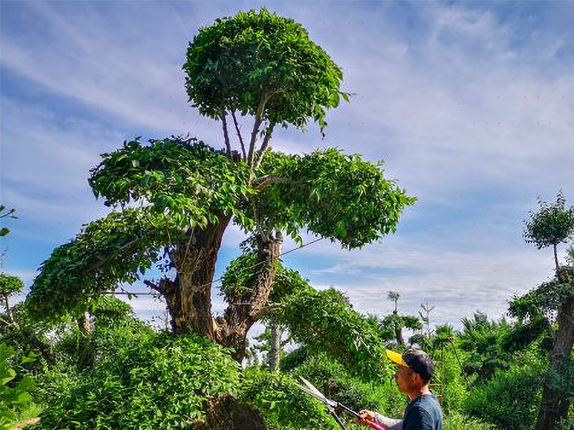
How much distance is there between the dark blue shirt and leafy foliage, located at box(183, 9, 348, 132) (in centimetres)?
317

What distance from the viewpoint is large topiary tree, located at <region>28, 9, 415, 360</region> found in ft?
17.2

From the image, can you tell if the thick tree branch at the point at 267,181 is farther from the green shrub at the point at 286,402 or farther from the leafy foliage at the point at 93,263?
the green shrub at the point at 286,402

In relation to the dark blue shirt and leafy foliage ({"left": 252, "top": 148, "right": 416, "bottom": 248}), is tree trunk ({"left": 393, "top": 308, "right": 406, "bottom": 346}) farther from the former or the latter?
the dark blue shirt

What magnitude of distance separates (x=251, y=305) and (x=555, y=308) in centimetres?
787

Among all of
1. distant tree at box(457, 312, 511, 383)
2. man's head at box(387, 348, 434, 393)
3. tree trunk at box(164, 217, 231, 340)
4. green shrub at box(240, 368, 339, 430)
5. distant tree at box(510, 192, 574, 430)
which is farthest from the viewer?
distant tree at box(457, 312, 511, 383)

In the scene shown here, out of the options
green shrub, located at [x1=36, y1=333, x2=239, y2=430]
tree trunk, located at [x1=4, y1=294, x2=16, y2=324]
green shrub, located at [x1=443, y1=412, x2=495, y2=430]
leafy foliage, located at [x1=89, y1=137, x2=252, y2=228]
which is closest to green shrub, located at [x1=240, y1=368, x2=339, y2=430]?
green shrub, located at [x1=36, y1=333, x2=239, y2=430]

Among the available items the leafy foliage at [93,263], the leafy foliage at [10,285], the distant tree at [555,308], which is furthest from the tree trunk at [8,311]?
the distant tree at [555,308]

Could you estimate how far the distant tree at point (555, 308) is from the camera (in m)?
11.4

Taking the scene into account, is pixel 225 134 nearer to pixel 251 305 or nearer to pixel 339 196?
pixel 339 196

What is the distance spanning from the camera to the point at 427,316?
19.2m

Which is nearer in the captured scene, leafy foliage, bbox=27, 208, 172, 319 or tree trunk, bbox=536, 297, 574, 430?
leafy foliage, bbox=27, 208, 172, 319

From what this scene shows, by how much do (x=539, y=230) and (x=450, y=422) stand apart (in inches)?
177

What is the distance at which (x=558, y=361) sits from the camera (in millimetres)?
11773

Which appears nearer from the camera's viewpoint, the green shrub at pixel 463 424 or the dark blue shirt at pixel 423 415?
the dark blue shirt at pixel 423 415
